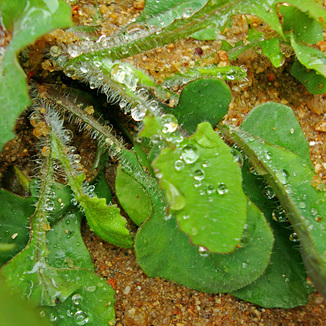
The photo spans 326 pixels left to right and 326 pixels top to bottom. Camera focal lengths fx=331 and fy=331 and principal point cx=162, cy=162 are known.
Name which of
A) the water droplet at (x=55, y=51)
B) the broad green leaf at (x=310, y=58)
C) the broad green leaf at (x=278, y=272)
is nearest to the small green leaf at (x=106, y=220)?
the broad green leaf at (x=278, y=272)

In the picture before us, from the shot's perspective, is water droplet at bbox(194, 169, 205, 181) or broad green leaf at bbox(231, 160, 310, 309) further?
broad green leaf at bbox(231, 160, 310, 309)

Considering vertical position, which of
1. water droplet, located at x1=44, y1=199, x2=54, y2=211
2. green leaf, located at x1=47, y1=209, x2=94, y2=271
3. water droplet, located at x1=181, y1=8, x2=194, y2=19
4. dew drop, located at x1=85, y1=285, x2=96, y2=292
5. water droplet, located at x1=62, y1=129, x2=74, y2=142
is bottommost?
dew drop, located at x1=85, y1=285, x2=96, y2=292

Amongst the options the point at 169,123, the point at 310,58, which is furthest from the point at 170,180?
the point at 310,58

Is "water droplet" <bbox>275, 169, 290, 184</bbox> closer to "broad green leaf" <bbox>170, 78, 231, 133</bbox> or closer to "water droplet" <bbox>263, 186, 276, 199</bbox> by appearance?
"water droplet" <bbox>263, 186, 276, 199</bbox>

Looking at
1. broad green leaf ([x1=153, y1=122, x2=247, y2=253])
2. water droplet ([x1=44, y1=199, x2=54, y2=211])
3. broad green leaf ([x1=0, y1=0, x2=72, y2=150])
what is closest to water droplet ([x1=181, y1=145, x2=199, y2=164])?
broad green leaf ([x1=153, y1=122, x2=247, y2=253])

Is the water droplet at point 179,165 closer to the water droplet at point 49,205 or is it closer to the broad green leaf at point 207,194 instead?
the broad green leaf at point 207,194

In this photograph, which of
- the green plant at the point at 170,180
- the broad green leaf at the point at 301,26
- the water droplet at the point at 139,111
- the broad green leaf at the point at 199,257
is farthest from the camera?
the broad green leaf at the point at 301,26

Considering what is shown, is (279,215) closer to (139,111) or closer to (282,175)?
(282,175)
